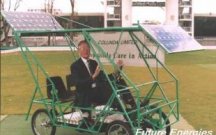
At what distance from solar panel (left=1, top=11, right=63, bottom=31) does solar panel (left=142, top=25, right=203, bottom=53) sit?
6.70ft

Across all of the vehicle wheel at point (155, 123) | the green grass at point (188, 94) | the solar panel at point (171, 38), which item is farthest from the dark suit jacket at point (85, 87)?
the green grass at point (188, 94)

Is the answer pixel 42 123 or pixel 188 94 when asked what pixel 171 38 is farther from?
pixel 188 94

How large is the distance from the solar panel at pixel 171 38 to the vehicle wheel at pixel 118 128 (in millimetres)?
1065

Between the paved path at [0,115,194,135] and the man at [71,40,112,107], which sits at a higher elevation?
the man at [71,40,112,107]

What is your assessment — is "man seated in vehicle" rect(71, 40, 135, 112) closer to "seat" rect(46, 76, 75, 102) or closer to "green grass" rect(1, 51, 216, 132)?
"seat" rect(46, 76, 75, 102)

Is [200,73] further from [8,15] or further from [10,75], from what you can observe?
[8,15]

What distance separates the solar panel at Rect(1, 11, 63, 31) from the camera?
7.11 meters

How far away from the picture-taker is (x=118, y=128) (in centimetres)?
605

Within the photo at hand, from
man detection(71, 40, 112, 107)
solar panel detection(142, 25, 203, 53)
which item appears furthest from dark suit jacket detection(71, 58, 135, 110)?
solar panel detection(142, 25, 203, 53)

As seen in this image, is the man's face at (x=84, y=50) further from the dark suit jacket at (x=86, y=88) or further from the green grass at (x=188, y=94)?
the green grass at (x=188, y=94)

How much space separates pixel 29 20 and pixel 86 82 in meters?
1.63

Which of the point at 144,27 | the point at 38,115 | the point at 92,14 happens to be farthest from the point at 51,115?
the point at 92,14

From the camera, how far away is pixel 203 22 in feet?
187

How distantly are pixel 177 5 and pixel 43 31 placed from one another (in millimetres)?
41268
